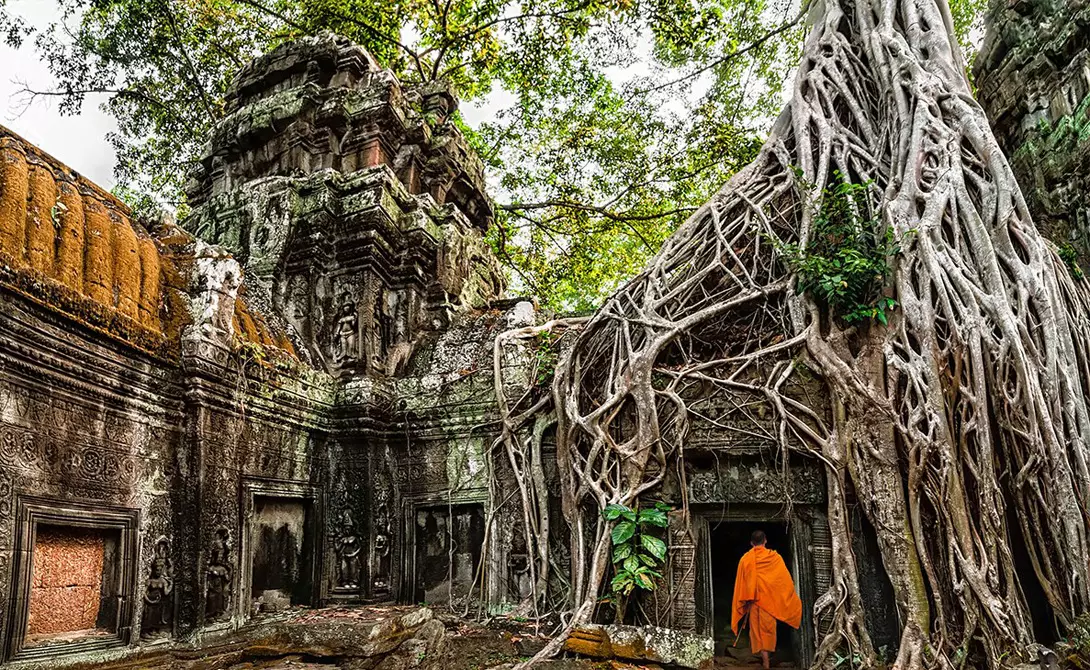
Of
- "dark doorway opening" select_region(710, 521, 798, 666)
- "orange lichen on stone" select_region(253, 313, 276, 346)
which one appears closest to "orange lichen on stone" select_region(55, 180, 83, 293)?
"orange lichen on stone" select_region(253, 313, 276, 346)

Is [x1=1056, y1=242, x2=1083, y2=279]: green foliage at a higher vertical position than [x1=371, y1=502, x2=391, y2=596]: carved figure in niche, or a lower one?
higher

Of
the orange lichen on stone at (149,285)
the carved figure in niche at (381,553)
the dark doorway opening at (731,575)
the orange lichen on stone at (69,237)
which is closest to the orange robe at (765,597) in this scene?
the dark doorway opening at (731,575)

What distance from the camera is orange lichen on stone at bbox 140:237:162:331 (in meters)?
4.95

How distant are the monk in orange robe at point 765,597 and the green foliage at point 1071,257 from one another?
3.73 meters

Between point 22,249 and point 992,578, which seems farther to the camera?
point 992,578

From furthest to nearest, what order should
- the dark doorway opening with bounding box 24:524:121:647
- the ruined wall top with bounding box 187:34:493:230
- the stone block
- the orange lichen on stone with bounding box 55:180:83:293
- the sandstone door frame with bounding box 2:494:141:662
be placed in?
1. the ruined wall top with bounding box 187:34:493:230
2. the orange lichen on stone with bounding box 55:180:83:293
3. the stone block
4. the dark doorway opening with bounding box 24:524:121:647
5. the sandstone door frame with bounding box 2:494:141:662

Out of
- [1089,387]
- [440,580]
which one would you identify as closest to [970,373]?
[1089,387]

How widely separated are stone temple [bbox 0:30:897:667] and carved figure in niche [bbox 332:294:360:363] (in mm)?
20

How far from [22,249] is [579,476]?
3837 mm

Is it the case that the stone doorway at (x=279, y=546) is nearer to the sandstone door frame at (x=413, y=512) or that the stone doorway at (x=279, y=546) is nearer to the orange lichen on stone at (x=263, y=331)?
the sandstone door frame at (x=413, y=512)

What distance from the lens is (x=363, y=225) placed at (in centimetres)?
728

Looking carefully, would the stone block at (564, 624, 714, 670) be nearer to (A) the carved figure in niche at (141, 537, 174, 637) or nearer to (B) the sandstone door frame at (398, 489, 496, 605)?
(B) the sandstone door frame at (398, 489, 496, 605)

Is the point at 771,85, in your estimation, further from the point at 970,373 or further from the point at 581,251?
the point at 970,373

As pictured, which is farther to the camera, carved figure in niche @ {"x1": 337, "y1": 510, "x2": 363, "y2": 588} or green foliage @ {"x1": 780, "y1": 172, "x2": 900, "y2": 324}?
carved figure in niche @ {"x1": 337, "y1": 510, "x2": 363, "y2": 588}
